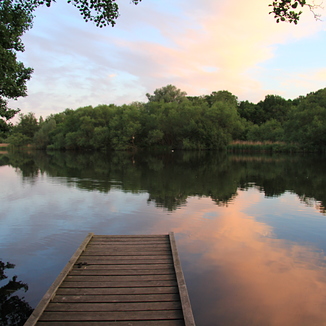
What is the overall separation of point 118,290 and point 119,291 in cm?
3

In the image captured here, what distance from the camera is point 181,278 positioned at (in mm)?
4824

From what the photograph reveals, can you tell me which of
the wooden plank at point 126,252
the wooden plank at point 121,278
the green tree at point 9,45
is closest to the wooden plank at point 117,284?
the wooden plank at point 121,278

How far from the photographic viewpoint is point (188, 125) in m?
71.7

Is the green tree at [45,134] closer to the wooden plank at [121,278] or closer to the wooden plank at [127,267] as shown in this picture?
the wooden plank at [127,267]

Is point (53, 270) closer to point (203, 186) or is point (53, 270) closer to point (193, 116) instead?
point (203, 186)

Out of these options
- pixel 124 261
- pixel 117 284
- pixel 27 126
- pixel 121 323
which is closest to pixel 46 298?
pixel 117 284

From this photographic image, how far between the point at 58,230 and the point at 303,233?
23.9ft

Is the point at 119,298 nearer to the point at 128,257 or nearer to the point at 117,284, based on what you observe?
the point at 117,284

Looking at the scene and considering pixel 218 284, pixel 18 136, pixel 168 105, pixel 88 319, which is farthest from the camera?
pixel 18 136

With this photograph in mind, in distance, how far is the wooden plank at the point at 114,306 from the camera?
13.5ft

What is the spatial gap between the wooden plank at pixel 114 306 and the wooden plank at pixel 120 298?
0.08 meters

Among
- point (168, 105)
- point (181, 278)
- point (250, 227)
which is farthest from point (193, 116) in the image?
point (181, 278)

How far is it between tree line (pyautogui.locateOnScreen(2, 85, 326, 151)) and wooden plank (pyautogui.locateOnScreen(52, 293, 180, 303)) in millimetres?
52405

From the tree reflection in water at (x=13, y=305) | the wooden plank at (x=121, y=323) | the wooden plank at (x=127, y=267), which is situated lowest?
the tree reflection in water at (x=13, y=305)
